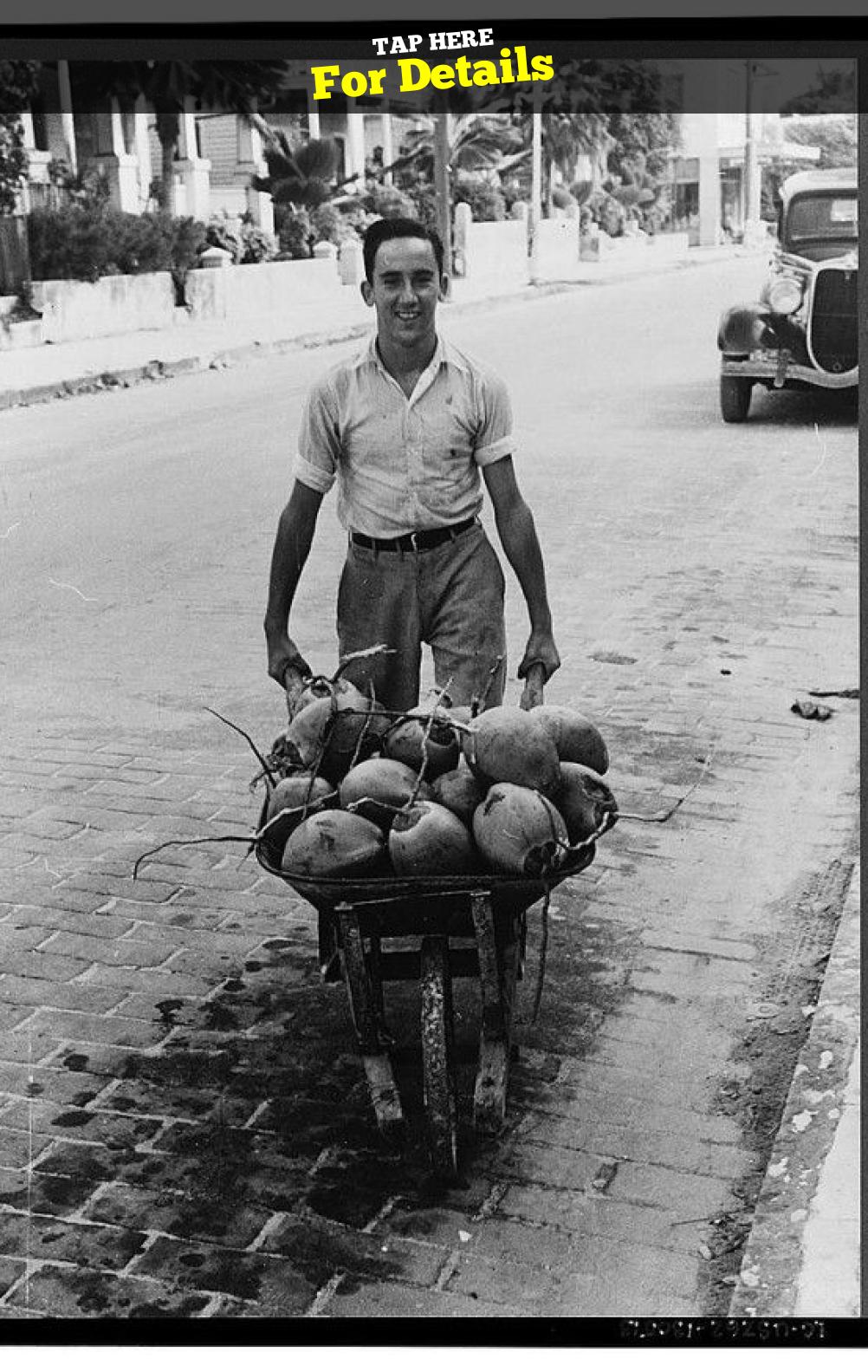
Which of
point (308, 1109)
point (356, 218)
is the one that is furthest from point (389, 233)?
point (356, 218)

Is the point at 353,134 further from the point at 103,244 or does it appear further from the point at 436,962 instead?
the point at 103,244

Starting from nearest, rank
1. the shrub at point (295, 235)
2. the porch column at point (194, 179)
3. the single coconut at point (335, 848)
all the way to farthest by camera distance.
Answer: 1. the single coconut at point (335, 848)
2. the porch column at point (194, 179)
3. the shrub at point (295, 235)

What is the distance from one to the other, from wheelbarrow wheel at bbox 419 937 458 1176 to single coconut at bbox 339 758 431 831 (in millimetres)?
306

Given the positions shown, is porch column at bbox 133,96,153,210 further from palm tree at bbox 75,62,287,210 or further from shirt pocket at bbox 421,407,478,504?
shirt pocket at bbox 421,407,478,504

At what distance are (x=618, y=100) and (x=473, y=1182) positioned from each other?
2.50 m

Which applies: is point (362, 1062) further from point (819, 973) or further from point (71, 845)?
point (71, 845)

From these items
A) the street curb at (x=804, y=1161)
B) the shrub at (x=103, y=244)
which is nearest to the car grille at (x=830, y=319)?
the street curb at (x=804, y=1161)

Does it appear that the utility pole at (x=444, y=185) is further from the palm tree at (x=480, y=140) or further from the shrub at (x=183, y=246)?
the shrub at (x=183, y=246)

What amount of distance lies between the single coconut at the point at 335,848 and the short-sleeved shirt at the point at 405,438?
3.87 feet

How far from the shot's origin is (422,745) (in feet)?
12.1

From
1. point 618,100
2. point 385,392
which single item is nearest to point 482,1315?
point 385,392

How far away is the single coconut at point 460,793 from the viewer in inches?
143
